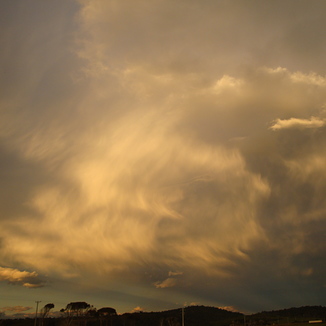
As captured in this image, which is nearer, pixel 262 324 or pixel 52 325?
pixel 52 325

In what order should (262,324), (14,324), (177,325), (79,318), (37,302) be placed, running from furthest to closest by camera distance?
(262,324)
(177,325)
(14,324)
(79,318)
(37,302)

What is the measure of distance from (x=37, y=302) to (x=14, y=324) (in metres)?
53.5

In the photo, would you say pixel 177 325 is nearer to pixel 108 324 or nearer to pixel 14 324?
pixel 108 324

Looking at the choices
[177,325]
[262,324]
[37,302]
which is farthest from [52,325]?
[262,324]

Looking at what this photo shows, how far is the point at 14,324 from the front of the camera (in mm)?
166750

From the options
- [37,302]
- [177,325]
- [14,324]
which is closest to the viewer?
[37,302]

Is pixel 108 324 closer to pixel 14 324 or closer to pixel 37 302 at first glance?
pixel 14 324

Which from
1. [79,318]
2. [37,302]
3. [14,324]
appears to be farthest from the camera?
[14,324]

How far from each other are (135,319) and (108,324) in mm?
13448

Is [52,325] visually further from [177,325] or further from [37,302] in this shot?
[177,325]

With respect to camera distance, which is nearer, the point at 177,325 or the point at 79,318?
the point at 79,318

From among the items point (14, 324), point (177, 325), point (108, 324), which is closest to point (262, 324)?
point (177, 325)

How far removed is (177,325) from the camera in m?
178

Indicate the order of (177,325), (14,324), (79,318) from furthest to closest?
(177,325), (14,324), (79,318)
